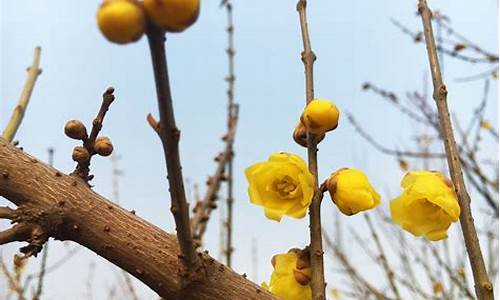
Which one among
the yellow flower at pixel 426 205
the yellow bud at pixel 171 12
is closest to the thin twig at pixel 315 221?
the yellow flower at pixel 426 205

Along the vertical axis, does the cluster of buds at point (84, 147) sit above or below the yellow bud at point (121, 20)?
above

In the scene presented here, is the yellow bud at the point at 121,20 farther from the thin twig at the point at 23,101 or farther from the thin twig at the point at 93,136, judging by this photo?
the thin twig at the point at 23,101

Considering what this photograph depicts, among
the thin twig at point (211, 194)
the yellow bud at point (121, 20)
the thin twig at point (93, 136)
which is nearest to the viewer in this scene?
the yellow bud at point (121, 20)

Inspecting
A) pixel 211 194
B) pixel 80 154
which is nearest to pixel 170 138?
pixel 80 154

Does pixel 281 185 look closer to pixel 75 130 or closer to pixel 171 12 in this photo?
pixel 75 130

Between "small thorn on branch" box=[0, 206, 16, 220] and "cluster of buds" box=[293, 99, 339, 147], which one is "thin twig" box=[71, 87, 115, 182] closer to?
"small thorn on branch" box=[0, 206, 16, 220]

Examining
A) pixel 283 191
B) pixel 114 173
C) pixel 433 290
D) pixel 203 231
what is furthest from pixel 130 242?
pixel 433 290
